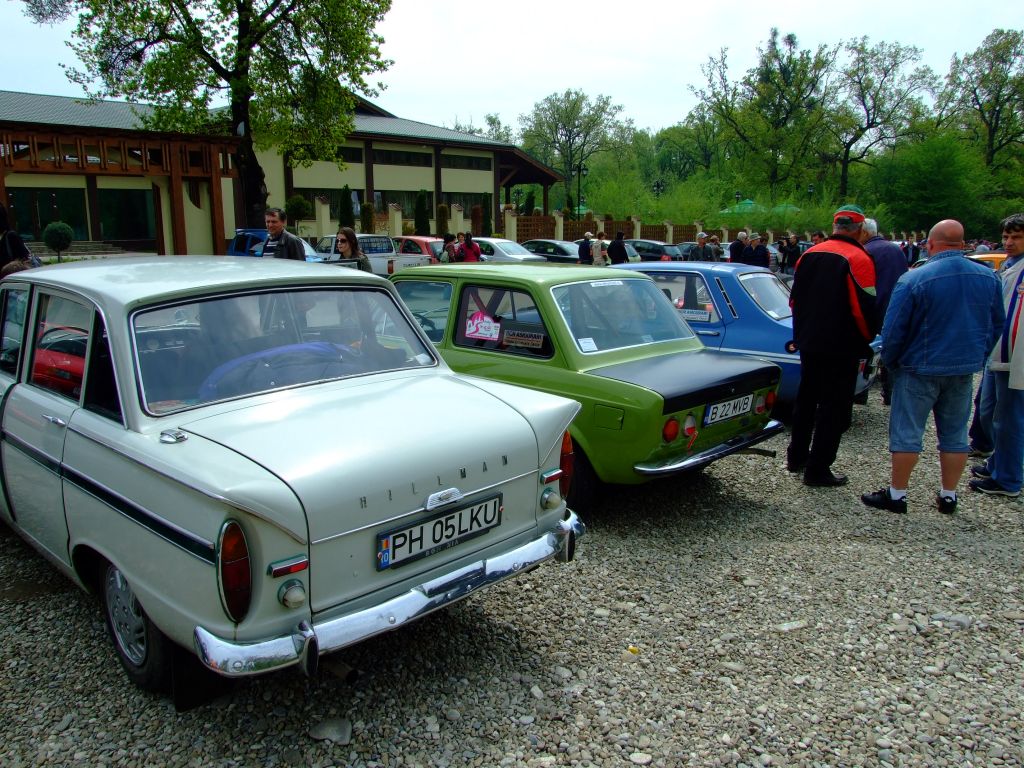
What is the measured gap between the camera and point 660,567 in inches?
169

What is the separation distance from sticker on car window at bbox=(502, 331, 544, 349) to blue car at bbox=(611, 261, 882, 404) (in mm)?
2651

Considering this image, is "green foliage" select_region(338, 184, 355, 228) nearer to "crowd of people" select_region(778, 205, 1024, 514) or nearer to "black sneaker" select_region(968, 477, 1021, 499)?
"crowd of people" select_region(778, 205, 1024, 514)

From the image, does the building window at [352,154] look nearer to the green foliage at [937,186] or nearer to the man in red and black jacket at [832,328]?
the man in red and black jacket at [832,328]

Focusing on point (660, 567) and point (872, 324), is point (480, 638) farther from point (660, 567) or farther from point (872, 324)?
point (872, 324)

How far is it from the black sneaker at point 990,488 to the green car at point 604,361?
162 cm

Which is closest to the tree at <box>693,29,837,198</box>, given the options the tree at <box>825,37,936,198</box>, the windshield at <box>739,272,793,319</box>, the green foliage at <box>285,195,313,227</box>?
the tree at <box>825,37,936,198</box>

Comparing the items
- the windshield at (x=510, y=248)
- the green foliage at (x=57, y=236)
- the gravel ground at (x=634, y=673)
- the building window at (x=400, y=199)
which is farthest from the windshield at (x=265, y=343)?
the building window at (x=400, y=199)

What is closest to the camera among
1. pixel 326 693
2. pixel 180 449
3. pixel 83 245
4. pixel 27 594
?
pixel 180 449

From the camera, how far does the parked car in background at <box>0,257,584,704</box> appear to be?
2438mm

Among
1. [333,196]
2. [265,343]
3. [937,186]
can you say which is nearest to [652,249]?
[333,196]

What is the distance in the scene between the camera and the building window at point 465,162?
44.1 m

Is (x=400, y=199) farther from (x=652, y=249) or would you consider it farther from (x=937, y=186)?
(x=937, y=186)

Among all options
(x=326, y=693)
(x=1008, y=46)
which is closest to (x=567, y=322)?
(x=326, y=693)

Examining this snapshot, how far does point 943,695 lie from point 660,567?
4.98ft
